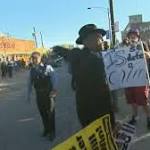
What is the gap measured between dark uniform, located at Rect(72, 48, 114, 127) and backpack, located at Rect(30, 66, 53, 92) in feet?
14.9

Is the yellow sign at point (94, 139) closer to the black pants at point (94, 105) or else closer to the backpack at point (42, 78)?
the black pants at point (94, 105)

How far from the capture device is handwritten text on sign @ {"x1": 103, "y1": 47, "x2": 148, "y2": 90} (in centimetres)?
828

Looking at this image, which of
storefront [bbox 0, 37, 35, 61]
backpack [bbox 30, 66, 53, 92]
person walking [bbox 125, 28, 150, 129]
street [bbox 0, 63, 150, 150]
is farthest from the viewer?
storefront [bbox 0, 37, 35, 61]

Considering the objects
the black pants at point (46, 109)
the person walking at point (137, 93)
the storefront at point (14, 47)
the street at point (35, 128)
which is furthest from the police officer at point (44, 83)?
the storefront at point (14, 47)

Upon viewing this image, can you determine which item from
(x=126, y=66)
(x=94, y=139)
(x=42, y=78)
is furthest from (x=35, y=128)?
(x=94, y=139)

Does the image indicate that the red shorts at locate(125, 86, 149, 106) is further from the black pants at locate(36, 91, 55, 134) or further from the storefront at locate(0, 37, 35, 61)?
the storefront at locate(0, 37, 35, 61)

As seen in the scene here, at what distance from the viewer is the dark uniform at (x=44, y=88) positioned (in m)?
10.6

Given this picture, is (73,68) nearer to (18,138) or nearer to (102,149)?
(102,149)

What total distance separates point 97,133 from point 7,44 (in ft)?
261

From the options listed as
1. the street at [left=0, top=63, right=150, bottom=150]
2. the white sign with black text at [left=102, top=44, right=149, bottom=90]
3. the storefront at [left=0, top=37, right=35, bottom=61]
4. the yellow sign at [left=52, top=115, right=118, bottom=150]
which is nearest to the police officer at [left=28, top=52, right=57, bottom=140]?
the street at [left=0, top=63, right=150, bottom=150]

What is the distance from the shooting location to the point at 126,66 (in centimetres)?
869

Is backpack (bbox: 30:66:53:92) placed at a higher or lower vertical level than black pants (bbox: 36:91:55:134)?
higher

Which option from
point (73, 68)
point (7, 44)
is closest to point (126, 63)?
point (73, 68)

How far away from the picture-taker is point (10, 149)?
10359mm
